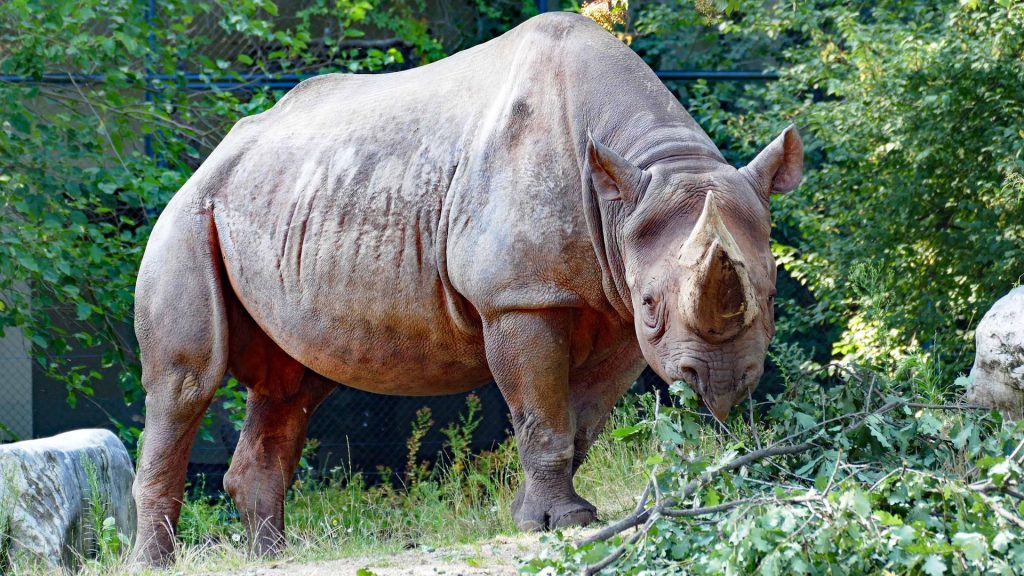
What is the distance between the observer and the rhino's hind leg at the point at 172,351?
598cm

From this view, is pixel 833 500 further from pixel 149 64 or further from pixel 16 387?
pixel 16 387

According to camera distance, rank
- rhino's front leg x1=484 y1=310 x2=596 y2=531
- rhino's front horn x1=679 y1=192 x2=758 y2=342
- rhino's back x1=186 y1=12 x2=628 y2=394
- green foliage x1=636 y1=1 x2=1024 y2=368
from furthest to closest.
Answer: green foliage x1=636 y1=1 x2=1024 y2=368 → rhino's back x1=186 y1=12 x2=628 y2=394 → rhino's front leg x1=484 y1=310 x2=596 y2=531 → rhino's front horn x1=679 y1=192 x2=758 y2=342

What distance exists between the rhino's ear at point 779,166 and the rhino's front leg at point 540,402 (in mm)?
858

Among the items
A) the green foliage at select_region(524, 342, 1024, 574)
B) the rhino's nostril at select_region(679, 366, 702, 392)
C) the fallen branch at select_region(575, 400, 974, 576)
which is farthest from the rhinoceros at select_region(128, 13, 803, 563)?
the green foliage at select_region(524, 342, 1024, 574)

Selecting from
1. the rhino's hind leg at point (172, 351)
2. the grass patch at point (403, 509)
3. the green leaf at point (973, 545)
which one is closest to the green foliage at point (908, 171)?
the grass patch at point (403, 509)

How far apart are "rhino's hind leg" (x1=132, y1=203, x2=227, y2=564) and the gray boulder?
21 cm

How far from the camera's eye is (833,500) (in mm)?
3672

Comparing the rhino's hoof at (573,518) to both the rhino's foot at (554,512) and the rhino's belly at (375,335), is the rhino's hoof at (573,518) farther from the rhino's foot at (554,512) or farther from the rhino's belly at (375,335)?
the rhino's belly at (375,335)

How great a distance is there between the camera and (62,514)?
19.8ft

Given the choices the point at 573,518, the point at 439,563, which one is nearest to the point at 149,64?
the point at 573,518

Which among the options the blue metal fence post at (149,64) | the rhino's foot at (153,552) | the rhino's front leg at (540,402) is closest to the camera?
the rhino's front leg at (540,402)

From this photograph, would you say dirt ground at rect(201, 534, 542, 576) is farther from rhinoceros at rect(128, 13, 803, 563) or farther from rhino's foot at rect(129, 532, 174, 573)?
rhino's foot at rect(129, 532, 174, 573)

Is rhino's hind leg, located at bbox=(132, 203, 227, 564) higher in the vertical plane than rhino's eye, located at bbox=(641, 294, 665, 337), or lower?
lower

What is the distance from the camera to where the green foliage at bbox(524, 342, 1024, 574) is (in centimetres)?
351
